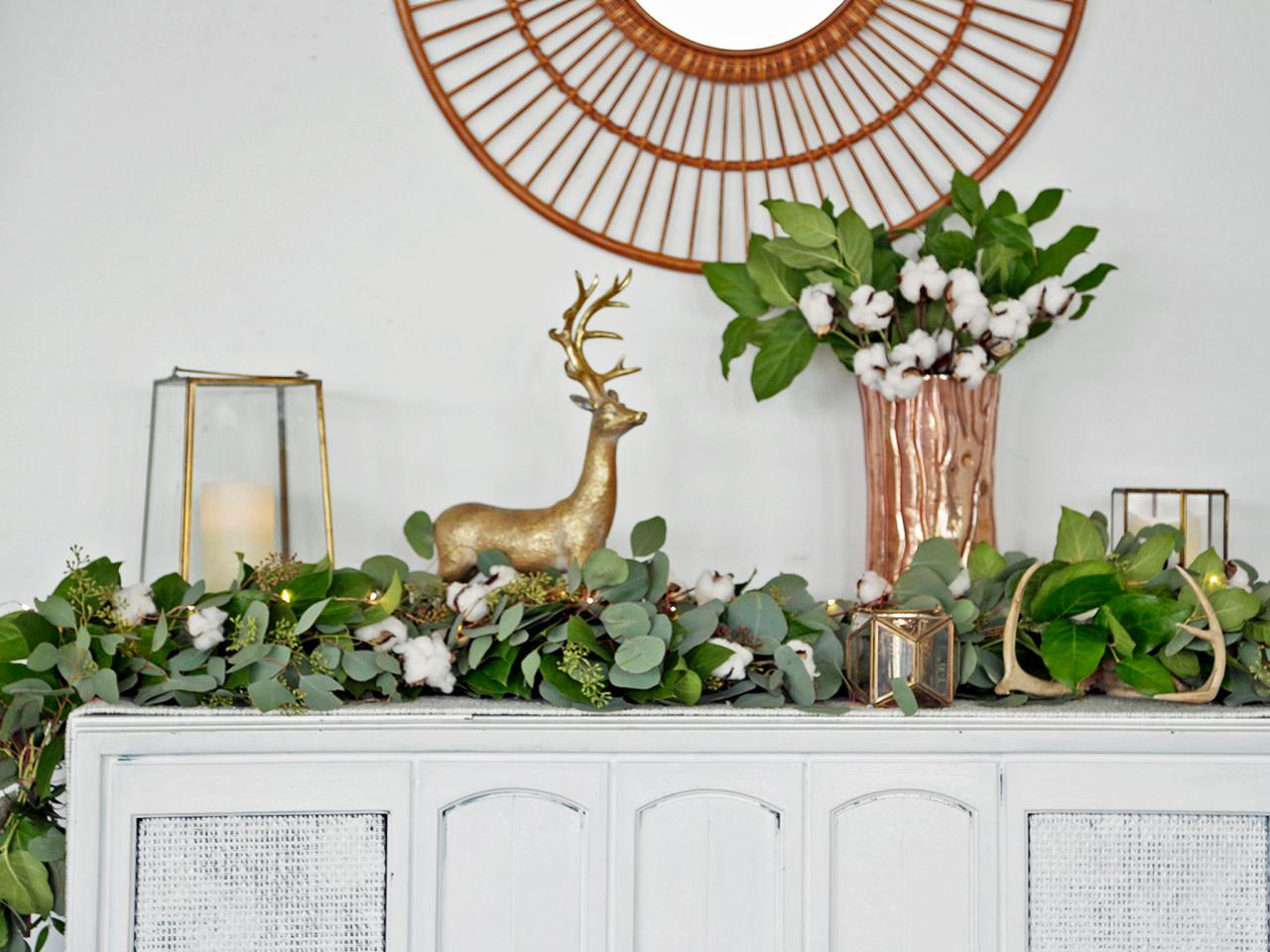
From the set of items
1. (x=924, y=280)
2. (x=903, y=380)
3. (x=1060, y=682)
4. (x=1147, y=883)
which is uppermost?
(x=924, y=280)

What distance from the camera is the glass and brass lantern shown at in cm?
142

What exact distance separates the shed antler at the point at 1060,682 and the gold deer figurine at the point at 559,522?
15.5 inches

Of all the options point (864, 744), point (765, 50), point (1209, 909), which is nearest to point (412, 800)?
point (864, 744)

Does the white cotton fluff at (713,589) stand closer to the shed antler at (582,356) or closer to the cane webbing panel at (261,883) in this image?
the shed antler at (582,356)

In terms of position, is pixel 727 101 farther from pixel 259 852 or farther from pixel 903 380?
pixel 259 852

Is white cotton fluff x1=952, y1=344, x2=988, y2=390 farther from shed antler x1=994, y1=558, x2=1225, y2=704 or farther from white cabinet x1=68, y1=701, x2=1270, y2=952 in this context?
white cabinet x1=68, y1=701, x2=1270, y2=952

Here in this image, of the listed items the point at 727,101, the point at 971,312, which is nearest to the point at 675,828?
the point at 971,312

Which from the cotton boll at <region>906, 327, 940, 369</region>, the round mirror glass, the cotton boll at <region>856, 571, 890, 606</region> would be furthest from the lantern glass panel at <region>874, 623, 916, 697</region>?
the round mirror glass

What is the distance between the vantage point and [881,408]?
1357 mm

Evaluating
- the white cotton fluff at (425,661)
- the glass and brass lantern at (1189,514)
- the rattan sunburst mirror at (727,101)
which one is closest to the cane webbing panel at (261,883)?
the white cotton fluff at (425,661)

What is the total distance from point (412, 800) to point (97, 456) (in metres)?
0.62

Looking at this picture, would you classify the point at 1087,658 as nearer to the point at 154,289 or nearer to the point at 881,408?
the point at 881,408

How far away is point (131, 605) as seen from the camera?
1119 mm

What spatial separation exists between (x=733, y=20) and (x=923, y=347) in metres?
0.48
